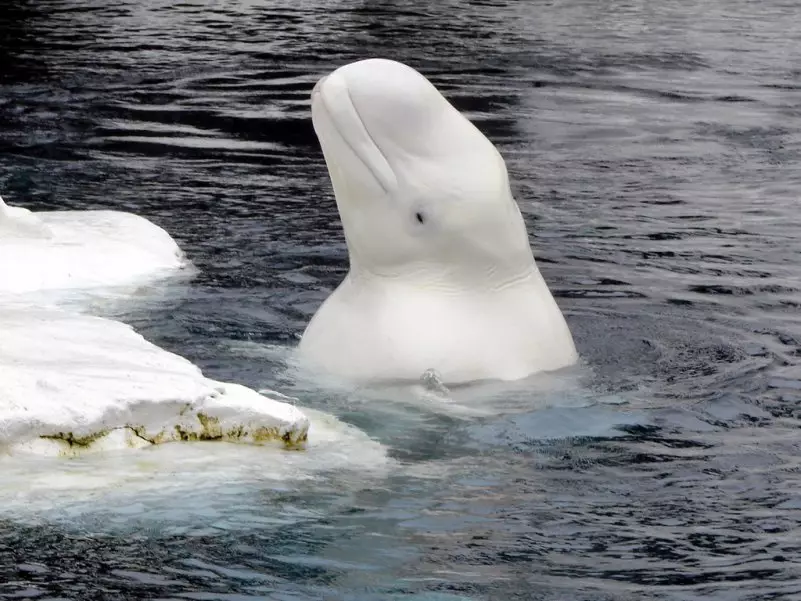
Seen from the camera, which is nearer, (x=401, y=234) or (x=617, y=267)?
(x=401, y=234)

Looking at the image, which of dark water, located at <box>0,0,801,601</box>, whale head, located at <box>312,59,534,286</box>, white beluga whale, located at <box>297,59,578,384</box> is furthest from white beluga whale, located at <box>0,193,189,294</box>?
whale head, located at <box>312,59,534,286</box>

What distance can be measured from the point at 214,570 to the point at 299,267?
5278 millimetres

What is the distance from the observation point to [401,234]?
7996 millimetres

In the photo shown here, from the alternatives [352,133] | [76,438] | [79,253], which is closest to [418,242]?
[352,133]

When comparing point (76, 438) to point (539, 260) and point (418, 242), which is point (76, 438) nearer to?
point (418, 242)

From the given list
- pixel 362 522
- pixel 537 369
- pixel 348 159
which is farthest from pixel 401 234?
pixel 362 522

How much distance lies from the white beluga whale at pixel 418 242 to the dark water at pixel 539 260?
381mm

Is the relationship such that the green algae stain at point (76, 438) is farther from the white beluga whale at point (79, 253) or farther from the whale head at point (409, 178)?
the white beluga whale at point (79, 253)

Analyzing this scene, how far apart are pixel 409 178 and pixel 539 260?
3.43 meters

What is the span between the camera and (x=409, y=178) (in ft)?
26.0

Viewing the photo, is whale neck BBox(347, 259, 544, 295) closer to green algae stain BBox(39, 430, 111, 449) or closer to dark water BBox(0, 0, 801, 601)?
dark water BBox(0, 0, 801, 601)

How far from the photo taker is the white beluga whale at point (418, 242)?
788 centimetres

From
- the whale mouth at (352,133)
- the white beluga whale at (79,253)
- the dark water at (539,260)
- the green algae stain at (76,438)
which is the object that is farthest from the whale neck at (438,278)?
the white beluga whale at (79,253)

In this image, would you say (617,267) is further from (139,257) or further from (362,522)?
(362,522)
